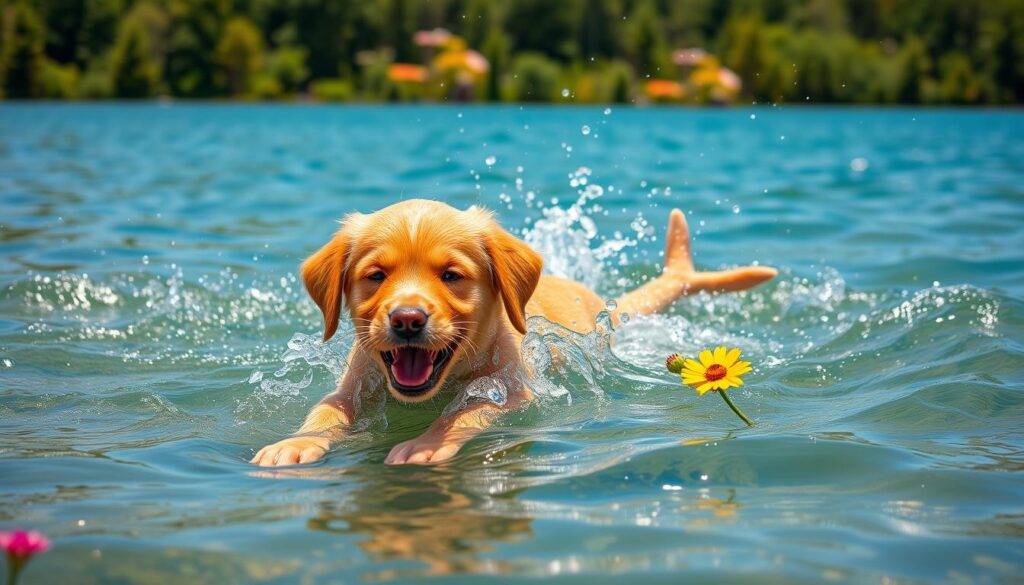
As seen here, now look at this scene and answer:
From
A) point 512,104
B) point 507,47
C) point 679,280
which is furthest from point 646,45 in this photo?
point 679,280

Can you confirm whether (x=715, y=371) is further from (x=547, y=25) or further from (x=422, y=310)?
(x=547, y=25)

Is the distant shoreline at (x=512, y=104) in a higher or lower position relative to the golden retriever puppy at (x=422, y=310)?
lower

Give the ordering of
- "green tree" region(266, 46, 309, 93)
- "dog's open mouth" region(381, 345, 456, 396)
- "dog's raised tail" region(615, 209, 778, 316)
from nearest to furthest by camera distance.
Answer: "dog's open mouth" region(381, 345, 456, 396) < "dog's raised tail" region(615, 209, 778, 316) < "green tree" region(266, 46, 309, 93)

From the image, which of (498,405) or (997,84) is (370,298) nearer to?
(498,405)

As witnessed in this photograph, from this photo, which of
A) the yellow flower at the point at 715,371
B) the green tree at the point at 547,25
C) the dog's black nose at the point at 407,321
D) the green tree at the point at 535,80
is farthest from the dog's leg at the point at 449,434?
the green tree at the point at 547,25

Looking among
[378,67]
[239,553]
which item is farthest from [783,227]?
A: [378,67]

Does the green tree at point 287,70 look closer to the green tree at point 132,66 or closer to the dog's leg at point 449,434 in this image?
the green tree at point 132,66

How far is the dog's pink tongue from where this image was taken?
4883 millimetres

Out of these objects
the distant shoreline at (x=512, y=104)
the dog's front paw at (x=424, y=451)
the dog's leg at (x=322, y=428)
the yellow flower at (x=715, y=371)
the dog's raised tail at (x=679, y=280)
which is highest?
the yellow flower at (x=715, y=371)

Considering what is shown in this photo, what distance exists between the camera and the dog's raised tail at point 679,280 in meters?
7.54

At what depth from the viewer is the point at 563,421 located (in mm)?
5344

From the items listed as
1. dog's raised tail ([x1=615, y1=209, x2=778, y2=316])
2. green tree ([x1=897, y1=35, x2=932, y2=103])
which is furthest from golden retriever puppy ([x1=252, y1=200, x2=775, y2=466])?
green tree ([x1=897, y1=35, x2=932, y2=103])

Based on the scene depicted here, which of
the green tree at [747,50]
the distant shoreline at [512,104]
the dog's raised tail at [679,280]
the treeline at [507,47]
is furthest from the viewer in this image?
the green tree at [747,50]

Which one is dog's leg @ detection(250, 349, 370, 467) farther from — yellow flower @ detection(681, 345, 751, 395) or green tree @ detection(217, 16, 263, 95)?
green tree @ detection(217, 16, 263, 95)
